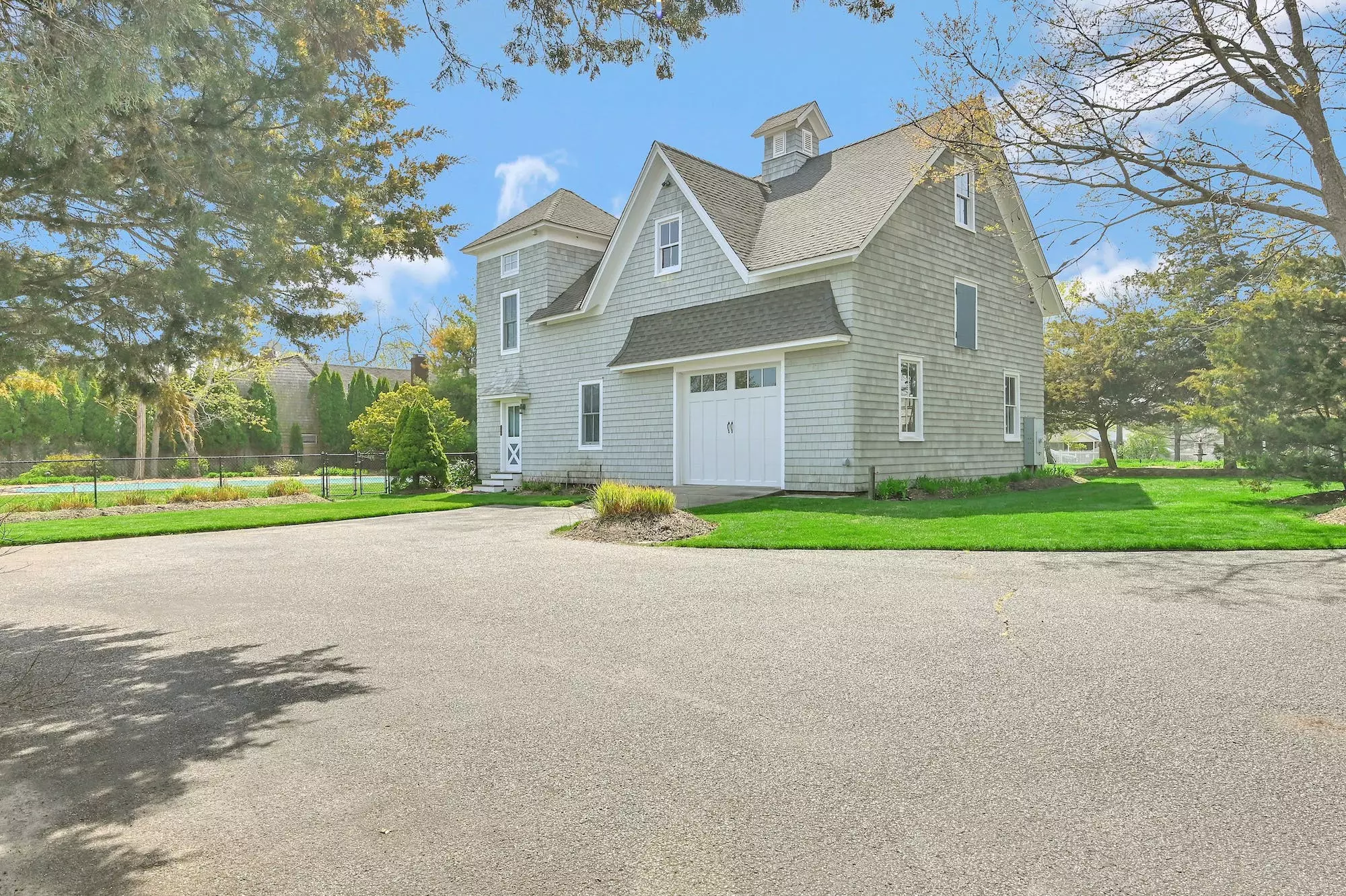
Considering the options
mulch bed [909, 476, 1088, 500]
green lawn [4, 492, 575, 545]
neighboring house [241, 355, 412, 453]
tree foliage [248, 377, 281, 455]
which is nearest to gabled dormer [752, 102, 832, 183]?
mulch bed [909, 476, 1088, 500]

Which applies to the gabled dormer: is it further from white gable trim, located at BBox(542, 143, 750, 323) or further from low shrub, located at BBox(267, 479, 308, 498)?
low shrub, located at BBox(267, 479, 308, 498)

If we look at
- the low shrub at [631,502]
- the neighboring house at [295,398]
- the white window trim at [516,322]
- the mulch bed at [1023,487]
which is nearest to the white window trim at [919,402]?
the mulch bed at [1023,487]

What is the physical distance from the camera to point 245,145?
5441mm

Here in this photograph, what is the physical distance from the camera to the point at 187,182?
5.44 metres

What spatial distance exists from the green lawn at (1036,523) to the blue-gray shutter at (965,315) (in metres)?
4.01

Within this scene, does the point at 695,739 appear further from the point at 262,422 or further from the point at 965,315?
the point at 262,422

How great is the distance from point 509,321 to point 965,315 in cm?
1245

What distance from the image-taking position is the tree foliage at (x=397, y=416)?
3353cm

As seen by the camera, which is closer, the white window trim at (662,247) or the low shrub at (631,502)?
the low shrub at (631,502)

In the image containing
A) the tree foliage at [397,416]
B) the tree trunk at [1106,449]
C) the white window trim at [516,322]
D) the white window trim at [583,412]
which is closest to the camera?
the white window trim at [583,412]

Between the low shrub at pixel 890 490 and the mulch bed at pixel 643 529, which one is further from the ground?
the low shrub at pixel 890 490

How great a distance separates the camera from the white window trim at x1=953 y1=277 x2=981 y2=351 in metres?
18.1

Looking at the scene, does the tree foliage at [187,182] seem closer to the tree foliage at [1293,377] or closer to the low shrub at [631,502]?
the low shrub at [631,502]

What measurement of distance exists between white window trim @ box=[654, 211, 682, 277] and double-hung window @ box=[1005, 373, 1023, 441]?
8.54m
